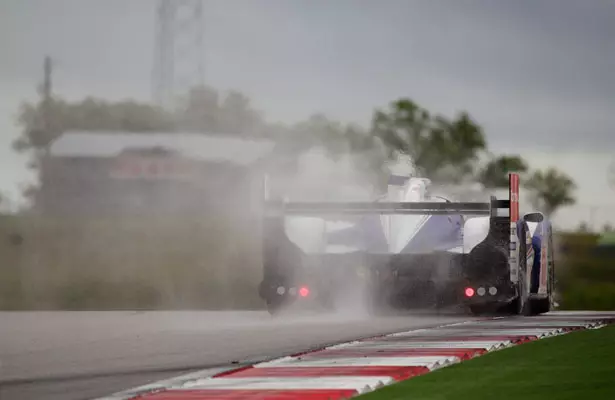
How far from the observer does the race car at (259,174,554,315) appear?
80.9ft

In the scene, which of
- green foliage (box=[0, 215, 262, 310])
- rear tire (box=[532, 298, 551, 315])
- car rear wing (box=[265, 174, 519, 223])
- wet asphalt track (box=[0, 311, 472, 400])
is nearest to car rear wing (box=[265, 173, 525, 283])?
car rear wing (box=[265, 174, 519, 223])

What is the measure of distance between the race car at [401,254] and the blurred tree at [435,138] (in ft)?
26.1

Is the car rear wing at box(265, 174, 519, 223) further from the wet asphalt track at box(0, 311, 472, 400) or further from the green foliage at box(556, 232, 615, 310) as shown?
the green foliage at box(556, 232, 615, 310)

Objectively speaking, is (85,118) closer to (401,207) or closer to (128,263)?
(128,263)

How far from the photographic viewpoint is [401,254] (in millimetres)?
24922

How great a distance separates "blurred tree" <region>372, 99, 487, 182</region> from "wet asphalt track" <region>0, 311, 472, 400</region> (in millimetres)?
7871

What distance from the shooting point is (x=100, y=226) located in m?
37.6

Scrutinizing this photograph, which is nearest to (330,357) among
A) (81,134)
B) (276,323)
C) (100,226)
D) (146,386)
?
(146,386)

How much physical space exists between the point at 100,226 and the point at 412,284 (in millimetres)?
14183

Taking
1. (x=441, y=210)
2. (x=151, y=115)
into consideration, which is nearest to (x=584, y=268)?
(x=151, y=115)

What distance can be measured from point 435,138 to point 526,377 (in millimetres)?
25946

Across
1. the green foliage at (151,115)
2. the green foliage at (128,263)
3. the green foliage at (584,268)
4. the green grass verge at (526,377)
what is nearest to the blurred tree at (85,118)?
the green foliage at (151,115)

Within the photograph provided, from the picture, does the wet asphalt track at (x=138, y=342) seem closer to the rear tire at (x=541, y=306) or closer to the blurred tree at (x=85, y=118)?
the rear tire at (x=541, y=306)

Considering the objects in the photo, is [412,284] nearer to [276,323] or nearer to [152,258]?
[276,323]
